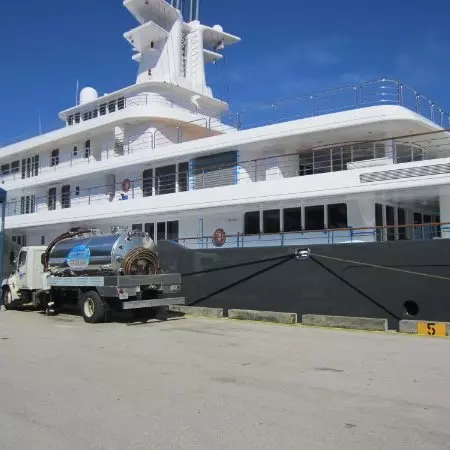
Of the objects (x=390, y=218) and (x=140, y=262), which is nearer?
(x=140, y=262)

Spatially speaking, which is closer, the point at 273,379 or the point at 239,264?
the point at 273,379

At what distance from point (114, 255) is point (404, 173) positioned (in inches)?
323

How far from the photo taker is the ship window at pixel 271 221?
17109mm

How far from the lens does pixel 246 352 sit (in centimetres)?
1015

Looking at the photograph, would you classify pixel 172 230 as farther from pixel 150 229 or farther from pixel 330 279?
pixel 330 279

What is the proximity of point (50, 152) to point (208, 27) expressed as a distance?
33.0 ft

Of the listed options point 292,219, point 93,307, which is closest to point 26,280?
point 93,307

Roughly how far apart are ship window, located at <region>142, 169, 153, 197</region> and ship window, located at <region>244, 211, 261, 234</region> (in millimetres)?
4767

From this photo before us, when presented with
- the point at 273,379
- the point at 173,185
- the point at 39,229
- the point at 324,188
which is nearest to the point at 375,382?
the point at 273,379

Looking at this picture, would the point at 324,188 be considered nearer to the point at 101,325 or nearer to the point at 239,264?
the point at 239,264

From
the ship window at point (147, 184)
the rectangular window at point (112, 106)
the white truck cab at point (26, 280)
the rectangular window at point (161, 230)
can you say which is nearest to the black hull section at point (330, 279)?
the rectangular window at point (161, 230)

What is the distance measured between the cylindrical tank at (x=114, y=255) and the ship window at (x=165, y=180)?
4.21 m

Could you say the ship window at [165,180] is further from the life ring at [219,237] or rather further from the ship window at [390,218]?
the ship window at [390,218]

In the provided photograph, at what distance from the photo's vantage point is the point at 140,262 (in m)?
15.6
